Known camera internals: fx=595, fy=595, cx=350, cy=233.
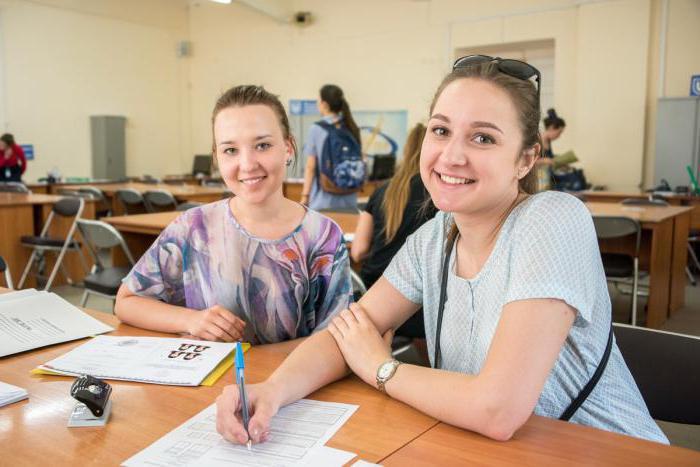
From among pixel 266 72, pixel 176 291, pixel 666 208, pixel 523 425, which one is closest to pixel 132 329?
pixel 176 291

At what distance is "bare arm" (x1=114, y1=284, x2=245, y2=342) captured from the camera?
1414 mm

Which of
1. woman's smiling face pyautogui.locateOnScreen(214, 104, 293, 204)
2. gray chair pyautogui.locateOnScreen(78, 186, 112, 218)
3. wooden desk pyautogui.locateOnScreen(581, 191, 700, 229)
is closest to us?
woman's smiling face pyautogui.locateOnScreen(214, 104, 293, 204)

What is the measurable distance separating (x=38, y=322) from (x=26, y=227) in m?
4.33

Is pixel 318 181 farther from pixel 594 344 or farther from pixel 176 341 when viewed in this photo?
pixel 594 344

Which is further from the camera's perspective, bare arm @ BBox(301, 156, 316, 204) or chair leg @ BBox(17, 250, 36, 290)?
chair leg @ BBox(17, 250, 36, 290)

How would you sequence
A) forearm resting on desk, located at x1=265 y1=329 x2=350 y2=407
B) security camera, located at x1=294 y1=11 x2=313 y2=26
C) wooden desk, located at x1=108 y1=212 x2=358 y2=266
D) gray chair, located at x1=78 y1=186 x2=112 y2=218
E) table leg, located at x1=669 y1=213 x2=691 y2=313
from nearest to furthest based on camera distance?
forearm resting on desk, located at x1=265 y1=329 x2=350 y2=407
wooden desk, located at x1=108 y1=212 x2=358 y2=266
table leg, located at x1=669 y1=213 x2=691 y2=313
gray chair, located at x1=78 y1=186 x2=112 y2=218
security camera, located at x1=294 y1=11 x2=313 y2=26

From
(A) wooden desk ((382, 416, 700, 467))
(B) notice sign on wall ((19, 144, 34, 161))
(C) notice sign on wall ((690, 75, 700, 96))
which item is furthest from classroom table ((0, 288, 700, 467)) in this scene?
(B) notice sign on wall ((19, 144, 34, 161))

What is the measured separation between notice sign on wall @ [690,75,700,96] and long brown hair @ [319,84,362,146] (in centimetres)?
492

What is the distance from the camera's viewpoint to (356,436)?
95 cm

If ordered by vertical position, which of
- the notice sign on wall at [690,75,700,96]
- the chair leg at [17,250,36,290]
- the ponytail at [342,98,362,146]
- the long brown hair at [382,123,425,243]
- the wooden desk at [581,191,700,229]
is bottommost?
the chair leg at [17,250,36,290]

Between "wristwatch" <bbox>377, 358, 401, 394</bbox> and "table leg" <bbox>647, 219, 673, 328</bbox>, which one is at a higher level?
"wristwatch" <bbox>377, 358, 401, 394</bbox>

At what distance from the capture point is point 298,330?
1652 millimetres

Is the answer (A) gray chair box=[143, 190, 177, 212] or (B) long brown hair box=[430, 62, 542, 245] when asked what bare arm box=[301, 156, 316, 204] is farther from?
(B) long brown hair box=[430, 62, 542, 245]

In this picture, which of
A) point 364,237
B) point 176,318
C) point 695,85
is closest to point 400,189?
point 364,237
